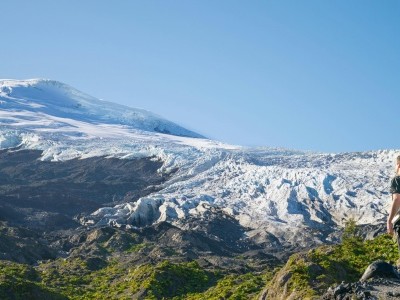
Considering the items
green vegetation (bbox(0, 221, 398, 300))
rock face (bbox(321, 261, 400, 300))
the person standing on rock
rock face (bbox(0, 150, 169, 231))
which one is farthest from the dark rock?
rock face (bbox(0, 150, 169, 231))

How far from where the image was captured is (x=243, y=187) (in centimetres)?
11562

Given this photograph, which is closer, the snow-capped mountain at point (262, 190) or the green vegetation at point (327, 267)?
the green vegetation at point (327, 267)

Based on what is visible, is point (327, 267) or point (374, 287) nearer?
point (374, 287)

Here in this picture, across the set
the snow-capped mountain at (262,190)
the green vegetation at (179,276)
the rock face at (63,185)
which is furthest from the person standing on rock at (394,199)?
the rock face at (63,185)

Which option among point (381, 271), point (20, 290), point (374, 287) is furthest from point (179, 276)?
point (374, 287)

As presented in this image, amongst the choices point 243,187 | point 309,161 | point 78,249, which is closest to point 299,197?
point 243,187

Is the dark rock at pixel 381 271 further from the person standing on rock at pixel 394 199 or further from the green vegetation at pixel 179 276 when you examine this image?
the green vegetation at pixel 179 276

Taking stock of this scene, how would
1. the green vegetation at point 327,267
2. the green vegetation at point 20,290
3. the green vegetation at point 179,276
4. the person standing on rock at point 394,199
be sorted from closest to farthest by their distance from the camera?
1. the person standing on rock at point 394,199
2. the green vegetation at point 327,267
3. the green vegetation at point 179,276
4. the green vegetation at point 20,290

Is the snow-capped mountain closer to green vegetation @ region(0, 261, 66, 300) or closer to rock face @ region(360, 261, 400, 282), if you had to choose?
green vegetation @ region(0, 261, 66, 300)

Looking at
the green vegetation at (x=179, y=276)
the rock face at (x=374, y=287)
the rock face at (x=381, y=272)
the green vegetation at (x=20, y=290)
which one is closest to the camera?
the rock face at (x=374, y=287)

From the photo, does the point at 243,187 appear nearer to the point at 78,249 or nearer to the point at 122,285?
the point at 78,249

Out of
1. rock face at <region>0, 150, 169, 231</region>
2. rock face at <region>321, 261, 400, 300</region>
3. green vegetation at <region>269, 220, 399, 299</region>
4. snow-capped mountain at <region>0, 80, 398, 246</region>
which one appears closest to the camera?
rock face at <region>321, 261, 400, 300</region>

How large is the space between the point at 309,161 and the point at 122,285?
99089 mm

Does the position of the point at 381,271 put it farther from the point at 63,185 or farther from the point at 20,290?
the point at 63,185
